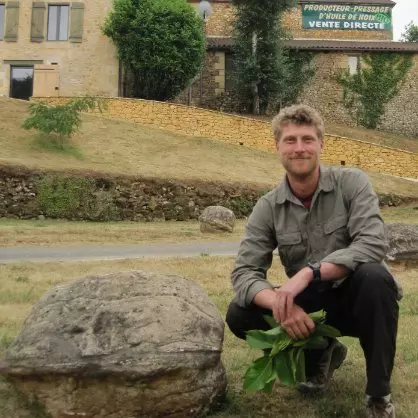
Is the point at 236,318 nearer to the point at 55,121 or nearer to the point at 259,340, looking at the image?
the point at 259,340

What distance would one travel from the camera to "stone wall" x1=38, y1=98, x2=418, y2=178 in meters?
25.4

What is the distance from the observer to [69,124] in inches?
774

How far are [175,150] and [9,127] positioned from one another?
6.61 m

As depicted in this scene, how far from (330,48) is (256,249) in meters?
31.9

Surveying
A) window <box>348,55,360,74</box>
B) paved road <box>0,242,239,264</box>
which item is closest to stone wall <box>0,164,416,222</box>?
paved road <box>0,242,239,264</box>

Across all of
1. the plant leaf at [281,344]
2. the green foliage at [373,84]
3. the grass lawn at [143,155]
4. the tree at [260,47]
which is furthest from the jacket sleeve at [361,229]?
the green foliage at [373,84]

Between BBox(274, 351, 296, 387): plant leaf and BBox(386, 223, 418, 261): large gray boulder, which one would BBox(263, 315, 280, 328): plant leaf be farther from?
BBox(386, 223, 418, 261): large gray boulder

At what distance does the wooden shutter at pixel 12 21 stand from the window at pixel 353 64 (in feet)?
65.0

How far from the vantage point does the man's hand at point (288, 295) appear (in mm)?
2660

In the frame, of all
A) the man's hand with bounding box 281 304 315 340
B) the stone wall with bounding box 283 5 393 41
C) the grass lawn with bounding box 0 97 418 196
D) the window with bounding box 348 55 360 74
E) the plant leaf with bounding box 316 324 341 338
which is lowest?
the plant leaf with bounding box 316 324 341 338

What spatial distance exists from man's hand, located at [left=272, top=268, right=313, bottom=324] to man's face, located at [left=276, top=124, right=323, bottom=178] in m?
0.57

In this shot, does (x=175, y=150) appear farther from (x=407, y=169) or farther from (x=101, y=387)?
(x=101, y=387)

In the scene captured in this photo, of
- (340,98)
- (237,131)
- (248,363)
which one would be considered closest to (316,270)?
(248,363)

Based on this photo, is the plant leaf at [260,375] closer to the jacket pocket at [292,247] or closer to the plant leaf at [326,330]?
the plant leaf at [326,330]
